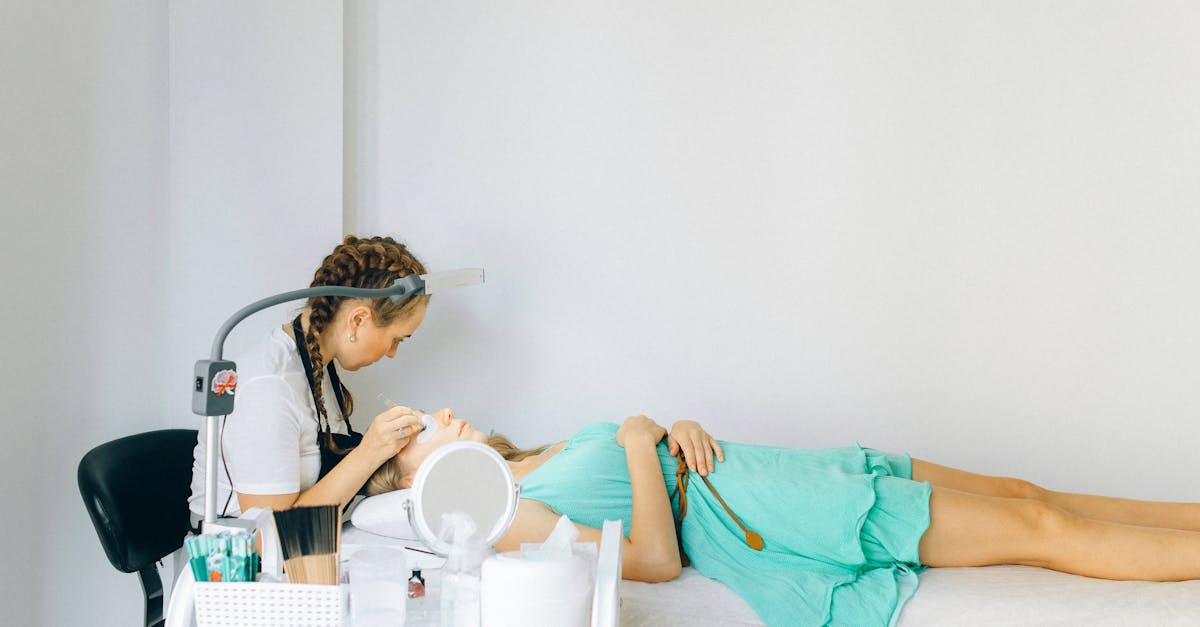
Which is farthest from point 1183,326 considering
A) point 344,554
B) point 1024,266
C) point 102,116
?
point 102,116

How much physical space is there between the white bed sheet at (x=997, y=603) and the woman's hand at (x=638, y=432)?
0.33 m

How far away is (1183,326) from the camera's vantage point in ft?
7.61

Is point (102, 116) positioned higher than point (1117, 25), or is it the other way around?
point (1117, 25)

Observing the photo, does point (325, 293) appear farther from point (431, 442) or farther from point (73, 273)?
point (73, 273)

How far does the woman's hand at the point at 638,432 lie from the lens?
189 centimetres

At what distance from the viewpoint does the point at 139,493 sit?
1.86 meters

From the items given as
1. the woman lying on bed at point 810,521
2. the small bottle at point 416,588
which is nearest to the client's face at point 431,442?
the woman lying on bed at point 810,521

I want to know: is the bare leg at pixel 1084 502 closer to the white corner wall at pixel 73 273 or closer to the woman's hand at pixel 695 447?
the woman's hand at pixel 695 447

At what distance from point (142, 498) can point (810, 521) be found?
4.27ft

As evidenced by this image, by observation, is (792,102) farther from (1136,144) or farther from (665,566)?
(665,566)

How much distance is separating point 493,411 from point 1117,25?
1.86 m

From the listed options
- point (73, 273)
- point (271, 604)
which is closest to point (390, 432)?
point (271, 604)

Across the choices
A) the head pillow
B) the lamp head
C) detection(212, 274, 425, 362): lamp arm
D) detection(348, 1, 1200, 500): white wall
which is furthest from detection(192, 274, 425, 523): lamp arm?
detection(348, 1, 1200, 500): white wall

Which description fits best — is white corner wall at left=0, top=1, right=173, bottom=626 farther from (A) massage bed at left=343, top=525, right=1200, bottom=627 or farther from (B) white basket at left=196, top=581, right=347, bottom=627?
(A) massage bed at left=343, top=525, right=1200, bottom=627
